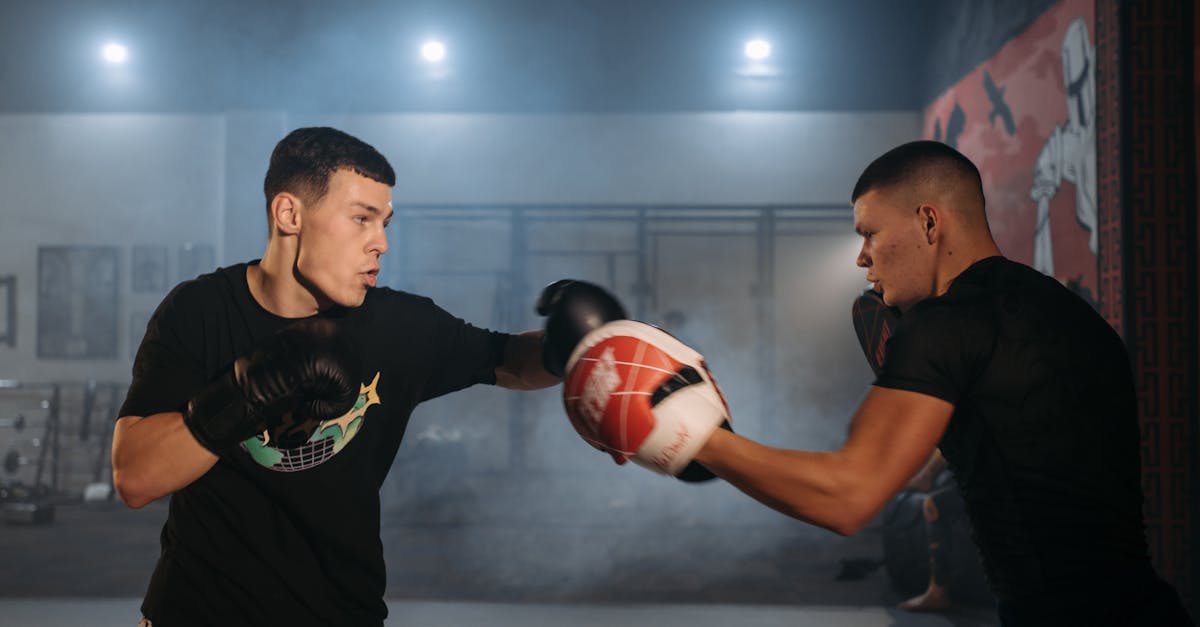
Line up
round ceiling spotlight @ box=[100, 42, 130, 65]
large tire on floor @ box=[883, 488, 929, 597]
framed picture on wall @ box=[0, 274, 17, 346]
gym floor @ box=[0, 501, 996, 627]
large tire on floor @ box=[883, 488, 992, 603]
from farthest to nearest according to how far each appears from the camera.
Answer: framed picture on wall @ box=[0, 274, 17, 346] → round ceiling spotlight @ box=[100, 42, 130, 65] → large tire on floor @ box=[883, 488, 929, 597] → large tire on floor @ box=[883, 488, 992, 603] → gym floor @ box=[0, 501, 996, 627]

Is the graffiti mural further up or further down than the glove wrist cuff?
further up

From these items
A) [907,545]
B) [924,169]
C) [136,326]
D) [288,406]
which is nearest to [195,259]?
[136,326]

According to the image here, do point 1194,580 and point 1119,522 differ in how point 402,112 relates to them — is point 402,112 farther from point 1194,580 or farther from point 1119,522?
point 1119,522

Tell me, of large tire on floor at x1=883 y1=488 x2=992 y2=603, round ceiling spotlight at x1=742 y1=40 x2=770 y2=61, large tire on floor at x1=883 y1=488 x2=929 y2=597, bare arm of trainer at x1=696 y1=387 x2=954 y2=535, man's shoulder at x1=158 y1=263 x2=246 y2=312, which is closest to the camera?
bare arm of trainer at x1=696 y1=387 x2=954 y2=535

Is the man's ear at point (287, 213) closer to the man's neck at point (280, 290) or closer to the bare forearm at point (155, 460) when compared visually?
the man's neck at point (280, 290)

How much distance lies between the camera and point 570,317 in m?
1.78

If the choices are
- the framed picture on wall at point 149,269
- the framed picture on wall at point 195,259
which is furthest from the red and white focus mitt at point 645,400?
the framed picture on wall at point 149,269

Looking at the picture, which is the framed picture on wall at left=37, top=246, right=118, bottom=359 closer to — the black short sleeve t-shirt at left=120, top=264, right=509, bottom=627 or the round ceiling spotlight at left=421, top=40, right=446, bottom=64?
the round ceiling spotlight at left=421, top=40, right=446, bottom=64

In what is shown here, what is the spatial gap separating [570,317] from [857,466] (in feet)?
2.43

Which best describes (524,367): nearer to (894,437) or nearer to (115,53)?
(894,437)

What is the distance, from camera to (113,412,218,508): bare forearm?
134cm

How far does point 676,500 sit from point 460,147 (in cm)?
326

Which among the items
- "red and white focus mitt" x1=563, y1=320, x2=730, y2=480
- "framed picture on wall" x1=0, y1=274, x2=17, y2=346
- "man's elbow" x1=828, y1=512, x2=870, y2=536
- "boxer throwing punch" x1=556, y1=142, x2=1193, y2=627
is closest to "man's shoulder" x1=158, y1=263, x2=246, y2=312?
"red and white focus mitt" x1=563, y1=320, x2=730, y2=480

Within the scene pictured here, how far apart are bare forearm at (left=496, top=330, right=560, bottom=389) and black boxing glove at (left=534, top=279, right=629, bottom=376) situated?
39 mm
